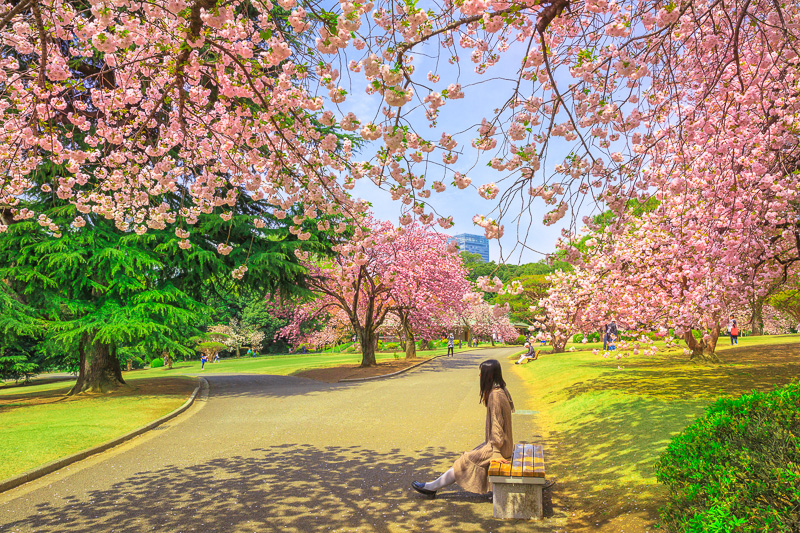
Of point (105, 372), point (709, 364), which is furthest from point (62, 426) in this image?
point (709, 364)

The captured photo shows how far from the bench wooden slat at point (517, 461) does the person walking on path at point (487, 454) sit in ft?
0.33

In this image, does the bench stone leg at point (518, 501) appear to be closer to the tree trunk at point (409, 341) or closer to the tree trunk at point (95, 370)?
the tree trunk at point (95, 370)

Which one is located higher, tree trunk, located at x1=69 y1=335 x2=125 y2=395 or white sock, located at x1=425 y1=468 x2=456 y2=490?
tree trunk, located at x1=69 y1=335 x2=125 y2=395

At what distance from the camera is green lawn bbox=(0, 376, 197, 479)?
7828 millimetres

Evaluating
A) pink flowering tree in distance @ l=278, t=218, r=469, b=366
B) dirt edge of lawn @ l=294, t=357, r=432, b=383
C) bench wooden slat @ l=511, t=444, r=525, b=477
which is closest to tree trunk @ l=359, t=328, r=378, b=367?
pink flowering tree in distance @ l=278, t=218, r=469, b=366

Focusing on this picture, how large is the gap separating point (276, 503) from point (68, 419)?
8.58 m

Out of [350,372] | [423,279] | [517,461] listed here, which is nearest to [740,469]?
[517,461]

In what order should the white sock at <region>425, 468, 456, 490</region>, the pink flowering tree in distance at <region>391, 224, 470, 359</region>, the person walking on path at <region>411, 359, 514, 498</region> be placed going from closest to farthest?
the person walking on path at <region>411, 359, 514, 498</region>
the white sock at <region>425, 468, 456, 490</region>
the pink flowering tree in distance at <region>391, 224, 470, 359</region>

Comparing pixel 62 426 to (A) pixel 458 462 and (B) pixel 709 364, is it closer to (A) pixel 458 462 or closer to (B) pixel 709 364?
(A) pixel 458 462

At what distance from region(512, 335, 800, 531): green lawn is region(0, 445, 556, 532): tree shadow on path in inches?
32.3

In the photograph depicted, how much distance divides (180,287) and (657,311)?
1630 centimetres

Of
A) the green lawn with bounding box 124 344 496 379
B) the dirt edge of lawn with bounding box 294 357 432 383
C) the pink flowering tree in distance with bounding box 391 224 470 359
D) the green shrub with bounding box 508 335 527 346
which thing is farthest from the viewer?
the green shrub with bounding box 508 335 527 346

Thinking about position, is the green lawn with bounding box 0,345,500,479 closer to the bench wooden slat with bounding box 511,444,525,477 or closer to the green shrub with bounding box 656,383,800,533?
the bench wooden slat with bounding box 511,444,525,477

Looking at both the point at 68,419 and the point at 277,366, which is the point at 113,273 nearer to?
the point at 68,419
